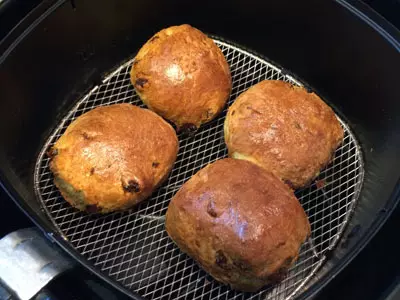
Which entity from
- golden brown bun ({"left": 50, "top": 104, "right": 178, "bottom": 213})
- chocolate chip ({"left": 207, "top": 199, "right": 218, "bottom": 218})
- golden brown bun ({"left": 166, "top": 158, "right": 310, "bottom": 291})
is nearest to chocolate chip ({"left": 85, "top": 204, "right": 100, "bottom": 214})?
golden brown bun ({"left": 50, "top": 104, "right": 178, "bottom": 213})

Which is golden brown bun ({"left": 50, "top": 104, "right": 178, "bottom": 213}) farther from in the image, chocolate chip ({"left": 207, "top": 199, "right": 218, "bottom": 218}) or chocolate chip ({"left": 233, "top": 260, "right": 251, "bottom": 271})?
chocolate chip ({"left": 233, "top": 260, "right": 251, "bottom": 271})

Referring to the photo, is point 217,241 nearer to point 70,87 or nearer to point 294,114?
point 294,114

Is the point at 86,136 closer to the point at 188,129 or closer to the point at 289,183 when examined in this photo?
the point at 188,129

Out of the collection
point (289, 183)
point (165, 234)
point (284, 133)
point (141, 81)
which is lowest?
point (165, 234)

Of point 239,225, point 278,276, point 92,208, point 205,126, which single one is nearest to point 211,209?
point 239,225

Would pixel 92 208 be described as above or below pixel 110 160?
below

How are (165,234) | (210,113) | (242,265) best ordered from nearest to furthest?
(242,265)
(165,234)
(210,113)

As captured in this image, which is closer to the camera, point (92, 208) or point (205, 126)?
point (92, 208)

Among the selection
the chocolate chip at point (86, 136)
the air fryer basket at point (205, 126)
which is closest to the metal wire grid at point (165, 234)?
the air fryer basket at point (205, 126)
